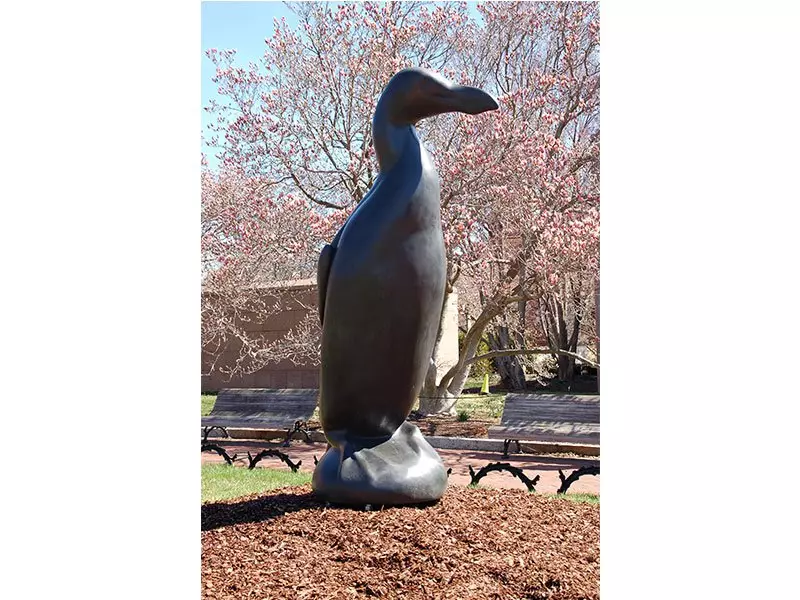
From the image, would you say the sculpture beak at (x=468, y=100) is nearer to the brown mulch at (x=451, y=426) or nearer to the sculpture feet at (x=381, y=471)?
the sculpture feet at (x=381, y=471)

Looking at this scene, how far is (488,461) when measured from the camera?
8.41 metres

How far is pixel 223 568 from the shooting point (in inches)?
146

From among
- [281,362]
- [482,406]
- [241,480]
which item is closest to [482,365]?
[482,406]

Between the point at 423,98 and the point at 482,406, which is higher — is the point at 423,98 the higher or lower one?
the higher one

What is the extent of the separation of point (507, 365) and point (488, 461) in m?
10.1

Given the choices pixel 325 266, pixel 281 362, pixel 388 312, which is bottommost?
pixel 281 362

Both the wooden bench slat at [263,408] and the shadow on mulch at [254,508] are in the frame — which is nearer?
the shadow on mulch at [254,508]

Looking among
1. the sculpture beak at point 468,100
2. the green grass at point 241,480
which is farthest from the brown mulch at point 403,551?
the sculpture beak at point 468,100

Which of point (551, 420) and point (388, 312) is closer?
point (388, 312)

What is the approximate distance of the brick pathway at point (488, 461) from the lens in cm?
696

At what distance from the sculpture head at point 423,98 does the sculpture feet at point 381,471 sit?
1.97 metres

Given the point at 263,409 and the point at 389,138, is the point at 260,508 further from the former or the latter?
the point at 263,409

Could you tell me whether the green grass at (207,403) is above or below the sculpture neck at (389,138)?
below
